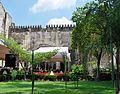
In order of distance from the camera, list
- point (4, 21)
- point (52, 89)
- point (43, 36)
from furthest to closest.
Answer: point (43, 36) < point (4, 21) < point (52, 89)

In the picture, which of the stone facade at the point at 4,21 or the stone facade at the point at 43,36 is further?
the stone facade at the point at 43,36

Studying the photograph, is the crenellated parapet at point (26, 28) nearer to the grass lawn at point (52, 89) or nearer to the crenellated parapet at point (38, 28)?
the crenellated parapet at point (38, 28)

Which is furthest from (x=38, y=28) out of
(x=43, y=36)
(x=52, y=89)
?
(x=52, y=89)

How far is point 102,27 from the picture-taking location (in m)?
14.4

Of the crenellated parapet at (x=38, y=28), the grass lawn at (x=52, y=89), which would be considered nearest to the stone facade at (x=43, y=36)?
the crenellated parapet at (x=38, y=28)

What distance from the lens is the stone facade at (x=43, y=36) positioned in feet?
132

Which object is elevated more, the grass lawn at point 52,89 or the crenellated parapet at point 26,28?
the crenellated parapet at point 26,28

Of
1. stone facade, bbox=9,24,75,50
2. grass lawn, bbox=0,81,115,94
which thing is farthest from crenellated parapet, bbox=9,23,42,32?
grass lawn, bbox=0,81,115,94

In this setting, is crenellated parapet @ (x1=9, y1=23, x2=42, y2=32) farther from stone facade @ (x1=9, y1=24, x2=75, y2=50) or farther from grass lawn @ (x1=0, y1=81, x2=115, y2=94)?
grass lawn @ (x1=0, y1=81, x2=115, y2=94)

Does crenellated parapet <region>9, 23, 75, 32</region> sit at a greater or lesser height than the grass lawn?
greater

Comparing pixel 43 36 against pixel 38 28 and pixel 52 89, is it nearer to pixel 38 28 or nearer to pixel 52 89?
pixel 38 28

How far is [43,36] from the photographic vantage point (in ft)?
132

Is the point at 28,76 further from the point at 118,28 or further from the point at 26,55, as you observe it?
the point at 118,28

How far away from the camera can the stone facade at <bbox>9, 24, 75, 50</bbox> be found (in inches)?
1581
